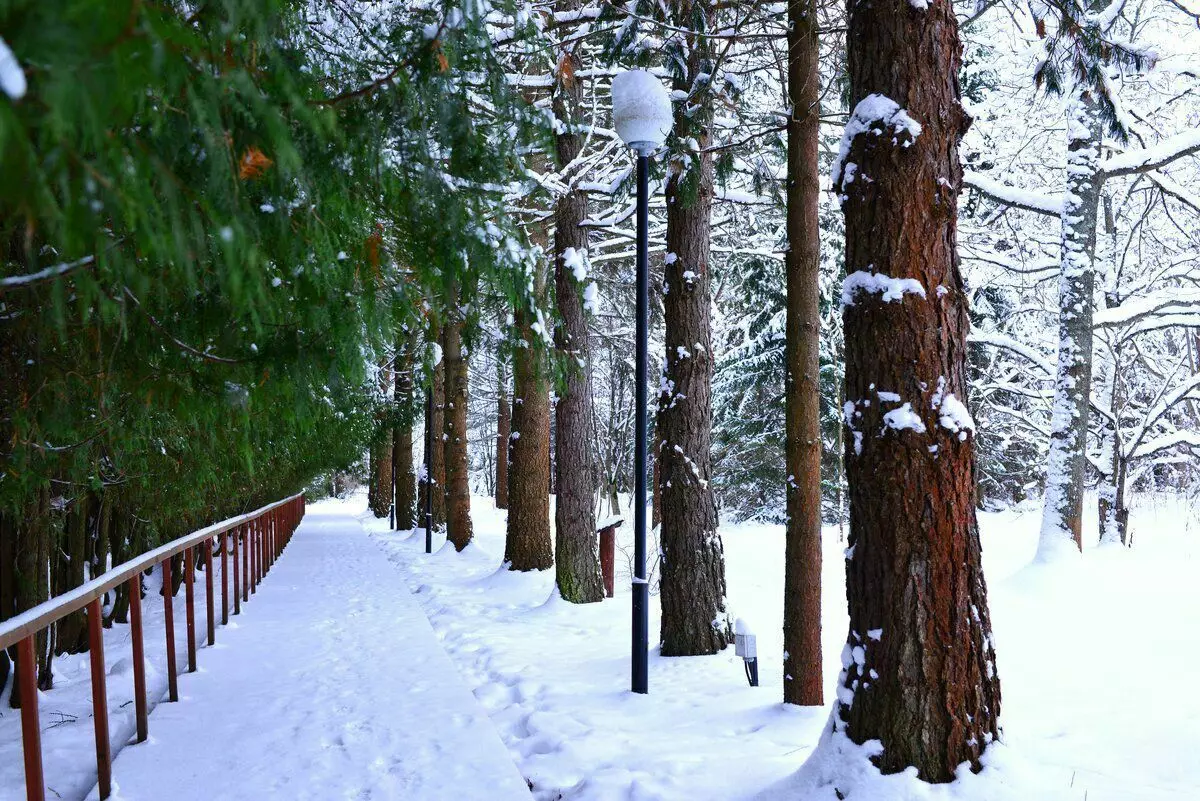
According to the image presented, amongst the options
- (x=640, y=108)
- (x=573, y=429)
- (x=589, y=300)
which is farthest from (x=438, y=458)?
(x=640, y=108)

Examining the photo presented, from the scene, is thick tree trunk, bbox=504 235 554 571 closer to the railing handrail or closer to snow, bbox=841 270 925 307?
the railing handrail

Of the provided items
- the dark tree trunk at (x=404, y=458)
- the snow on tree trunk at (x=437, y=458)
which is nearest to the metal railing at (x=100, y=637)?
the snow on tree trunk at (x=437, y=458)

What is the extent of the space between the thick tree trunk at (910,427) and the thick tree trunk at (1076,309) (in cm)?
857

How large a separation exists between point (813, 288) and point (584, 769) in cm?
296

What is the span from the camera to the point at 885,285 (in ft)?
11.4

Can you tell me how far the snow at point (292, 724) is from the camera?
3.78 meters

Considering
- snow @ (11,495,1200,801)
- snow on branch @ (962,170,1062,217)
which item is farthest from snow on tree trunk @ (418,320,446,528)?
snow on branch @ (962,170,1062,217)

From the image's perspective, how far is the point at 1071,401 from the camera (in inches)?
447

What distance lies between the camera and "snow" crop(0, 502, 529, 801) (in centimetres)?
378

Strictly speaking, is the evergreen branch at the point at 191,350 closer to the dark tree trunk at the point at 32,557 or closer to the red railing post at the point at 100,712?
the red railing post at the point at 100,712

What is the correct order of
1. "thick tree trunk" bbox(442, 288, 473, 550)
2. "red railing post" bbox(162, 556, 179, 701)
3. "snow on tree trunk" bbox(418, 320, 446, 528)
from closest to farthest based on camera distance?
"red railing post" bbox(162, 556, 179, 701), "thick tree trunk" bbox(442, 288, 473, 550), "snow on tree trunk" bbox(418, 320, 446, 528)

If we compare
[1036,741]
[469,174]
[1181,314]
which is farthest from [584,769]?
[1181,314]

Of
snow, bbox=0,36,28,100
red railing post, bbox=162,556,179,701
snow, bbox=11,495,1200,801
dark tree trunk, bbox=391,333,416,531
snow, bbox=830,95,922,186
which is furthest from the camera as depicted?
dark tree trunk, bbox=391,333,416,531

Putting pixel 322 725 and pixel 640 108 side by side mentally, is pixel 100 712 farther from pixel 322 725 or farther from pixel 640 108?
pixel 640 108
